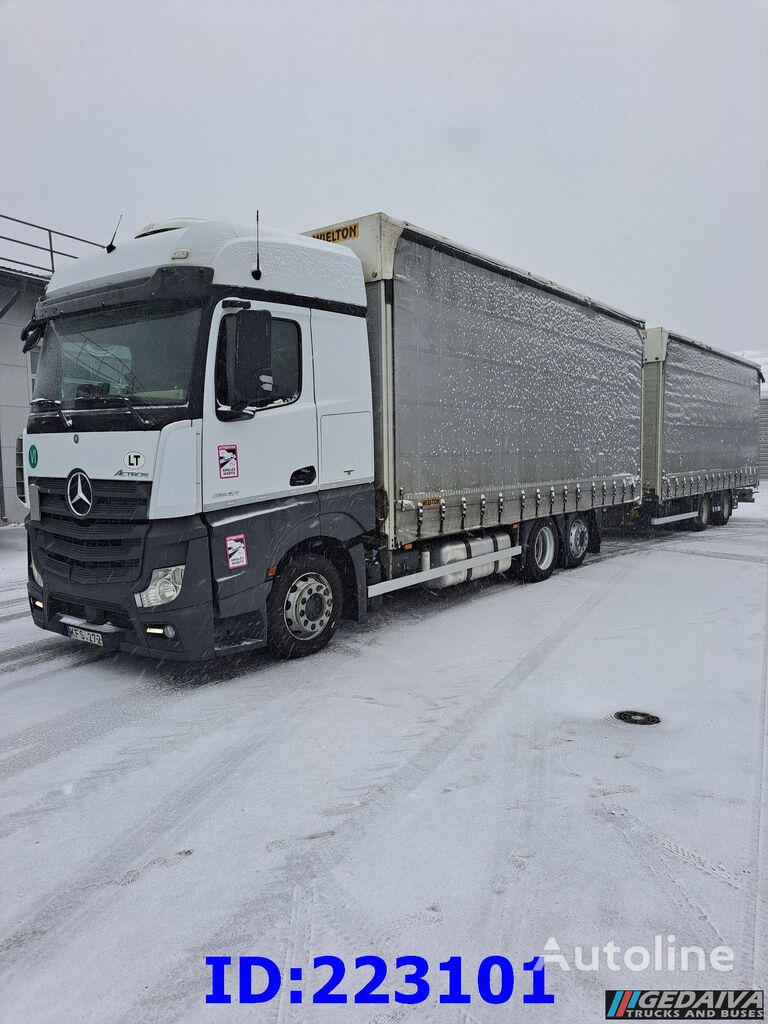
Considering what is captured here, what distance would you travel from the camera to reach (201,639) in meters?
5.17

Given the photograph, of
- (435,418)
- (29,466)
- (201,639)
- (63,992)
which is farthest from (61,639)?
(63,992)

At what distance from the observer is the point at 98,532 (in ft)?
17.2

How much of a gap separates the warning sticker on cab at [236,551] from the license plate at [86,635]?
3.81ft

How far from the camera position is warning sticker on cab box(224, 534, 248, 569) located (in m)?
5.27

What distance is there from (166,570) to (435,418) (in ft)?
10.7

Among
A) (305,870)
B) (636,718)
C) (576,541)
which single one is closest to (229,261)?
(305,870)

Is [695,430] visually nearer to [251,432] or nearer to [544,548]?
[544,548]

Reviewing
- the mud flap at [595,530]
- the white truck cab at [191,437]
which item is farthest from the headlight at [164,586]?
the mud flap at [595,530]

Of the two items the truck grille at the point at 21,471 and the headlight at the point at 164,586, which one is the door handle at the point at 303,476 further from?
the truck grille at the point at 21,471

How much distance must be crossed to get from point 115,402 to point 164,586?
139 cm

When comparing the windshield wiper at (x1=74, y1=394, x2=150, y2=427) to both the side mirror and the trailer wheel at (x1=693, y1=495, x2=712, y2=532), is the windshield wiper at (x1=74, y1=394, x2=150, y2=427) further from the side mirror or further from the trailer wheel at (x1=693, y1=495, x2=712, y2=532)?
the trailer wheel at (x1=693, y1=495, x2=712, y2=532)

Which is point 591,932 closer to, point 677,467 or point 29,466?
point 29,466

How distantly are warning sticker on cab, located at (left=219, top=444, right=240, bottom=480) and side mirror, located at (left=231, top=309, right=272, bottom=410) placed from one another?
0.30 metres

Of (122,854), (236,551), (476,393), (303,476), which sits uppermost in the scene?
(476,393)
